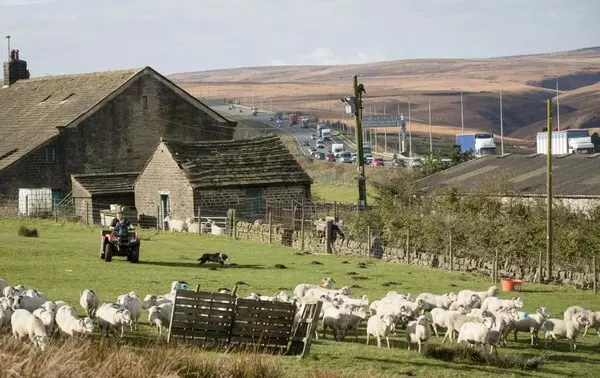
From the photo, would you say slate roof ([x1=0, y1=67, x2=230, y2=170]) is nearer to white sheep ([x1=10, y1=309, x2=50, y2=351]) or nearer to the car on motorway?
the car on motorway

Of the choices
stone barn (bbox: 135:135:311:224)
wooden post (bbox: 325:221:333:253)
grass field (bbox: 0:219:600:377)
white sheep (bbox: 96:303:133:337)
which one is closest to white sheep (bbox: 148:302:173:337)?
grass field (bbox: 0:219:600:377)

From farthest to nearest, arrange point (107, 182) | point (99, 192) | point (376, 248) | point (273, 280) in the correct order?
point (107, 182) → point (99, 192) → point (376, 248) → point (273, 280)

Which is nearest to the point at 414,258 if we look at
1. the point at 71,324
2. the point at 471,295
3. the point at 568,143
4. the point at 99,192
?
the point at 471,295

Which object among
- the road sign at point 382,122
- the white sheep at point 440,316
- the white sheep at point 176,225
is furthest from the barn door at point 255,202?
the road sign at point 382,122

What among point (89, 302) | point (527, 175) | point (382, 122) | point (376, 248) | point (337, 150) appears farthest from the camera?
point (382, 122)

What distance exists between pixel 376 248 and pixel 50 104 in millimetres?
36214

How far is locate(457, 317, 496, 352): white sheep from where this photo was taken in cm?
2445

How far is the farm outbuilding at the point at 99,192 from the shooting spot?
6600 cm

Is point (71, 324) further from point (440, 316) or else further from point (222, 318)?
point (440, 316)

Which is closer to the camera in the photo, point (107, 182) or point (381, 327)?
point (381, 327)

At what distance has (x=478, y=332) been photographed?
965 inches

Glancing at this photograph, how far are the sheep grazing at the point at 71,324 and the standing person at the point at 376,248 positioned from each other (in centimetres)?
2677

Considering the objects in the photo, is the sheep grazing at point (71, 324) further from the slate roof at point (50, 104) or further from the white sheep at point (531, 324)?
the slate roof at point (50, 104)

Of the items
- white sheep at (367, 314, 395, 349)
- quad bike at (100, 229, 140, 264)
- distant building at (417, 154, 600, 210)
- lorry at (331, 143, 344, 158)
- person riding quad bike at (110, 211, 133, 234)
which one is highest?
lorry at (331, 143, 344, 158)
